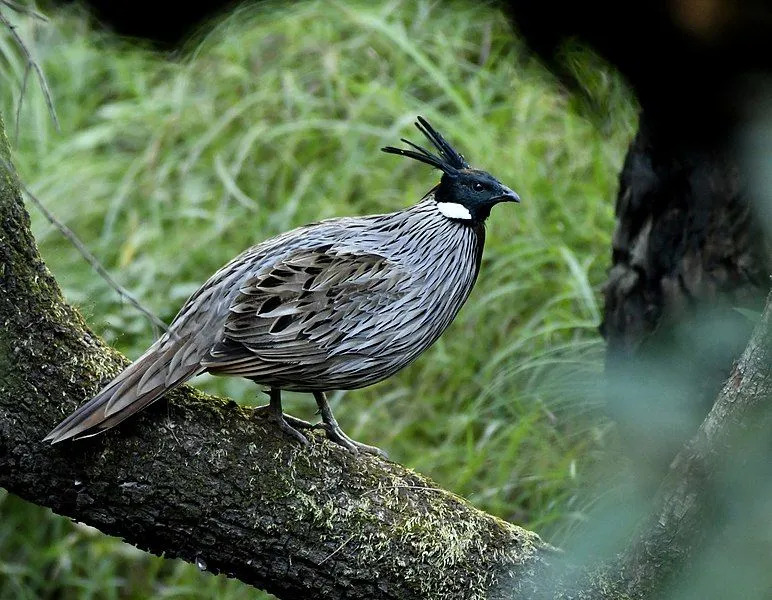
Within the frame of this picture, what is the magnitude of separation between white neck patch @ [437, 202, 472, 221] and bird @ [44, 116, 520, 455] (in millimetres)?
22

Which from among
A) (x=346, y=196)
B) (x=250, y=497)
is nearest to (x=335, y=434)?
(x=250, y=497)

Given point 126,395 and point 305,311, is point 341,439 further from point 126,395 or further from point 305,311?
point 126,395

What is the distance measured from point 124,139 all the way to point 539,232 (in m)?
2.76

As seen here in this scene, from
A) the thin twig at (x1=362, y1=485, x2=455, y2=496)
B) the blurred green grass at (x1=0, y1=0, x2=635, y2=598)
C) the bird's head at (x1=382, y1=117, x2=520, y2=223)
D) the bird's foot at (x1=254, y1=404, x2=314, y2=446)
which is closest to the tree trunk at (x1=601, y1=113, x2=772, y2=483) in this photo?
the blurred green grass at (x1=0, y1=0, x2=635, y2=598)

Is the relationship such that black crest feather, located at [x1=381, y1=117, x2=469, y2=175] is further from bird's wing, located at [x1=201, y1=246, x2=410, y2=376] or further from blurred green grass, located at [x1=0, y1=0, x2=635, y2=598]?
blurred green grass, located at [x1=0, y1=0, x2=635, y2=598]

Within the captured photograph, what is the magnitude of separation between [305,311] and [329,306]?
7 cm

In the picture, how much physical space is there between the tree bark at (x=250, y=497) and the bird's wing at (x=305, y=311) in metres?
0.17

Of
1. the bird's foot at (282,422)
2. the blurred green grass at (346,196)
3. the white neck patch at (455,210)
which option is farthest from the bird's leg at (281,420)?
the blurred green grass at (346,196)

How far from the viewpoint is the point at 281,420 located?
2.88m

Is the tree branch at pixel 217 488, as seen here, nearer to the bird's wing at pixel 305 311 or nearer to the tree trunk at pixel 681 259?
the bird's wing at pixel 305 311

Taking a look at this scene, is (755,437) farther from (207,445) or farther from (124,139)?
(124,139)

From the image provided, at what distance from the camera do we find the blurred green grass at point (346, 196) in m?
4.79

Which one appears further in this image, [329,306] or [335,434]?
[335,434]

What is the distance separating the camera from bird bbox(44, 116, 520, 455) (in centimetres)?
289
